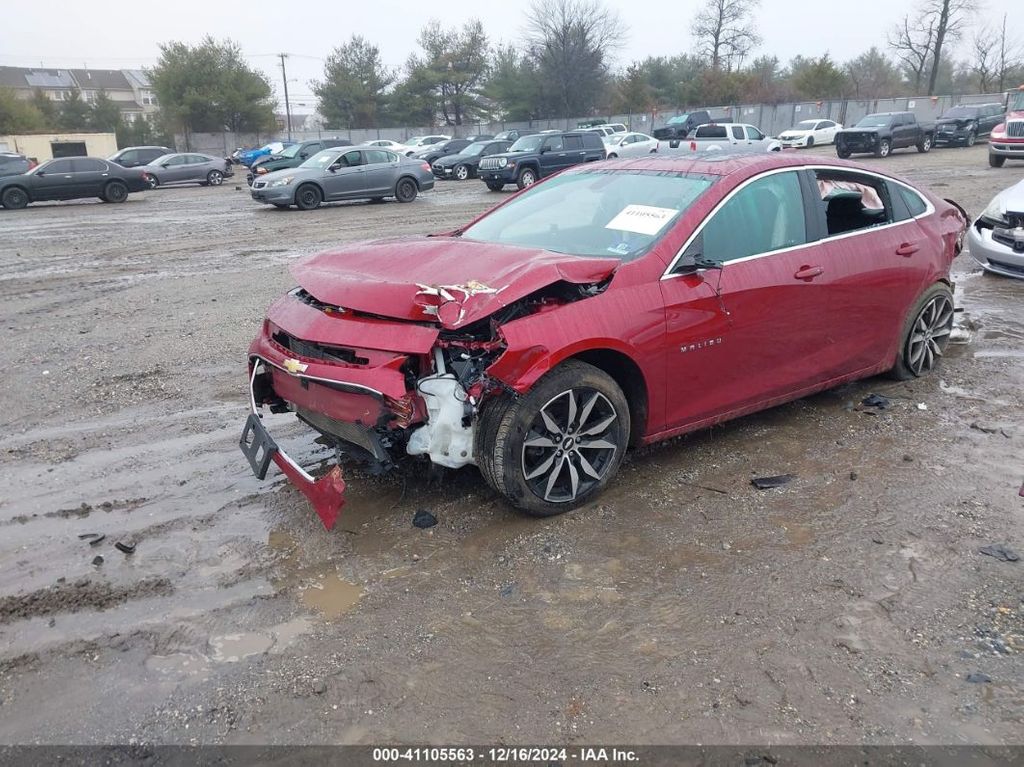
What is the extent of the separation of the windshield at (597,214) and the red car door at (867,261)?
3.60ft

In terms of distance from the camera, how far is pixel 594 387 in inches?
155

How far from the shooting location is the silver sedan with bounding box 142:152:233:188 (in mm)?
30250

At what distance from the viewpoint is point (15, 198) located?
71.2 ft

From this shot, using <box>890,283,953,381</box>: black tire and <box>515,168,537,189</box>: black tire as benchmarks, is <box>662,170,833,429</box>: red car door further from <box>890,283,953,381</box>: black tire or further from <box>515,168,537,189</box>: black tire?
<box>515,168,537,189</box>: black tire

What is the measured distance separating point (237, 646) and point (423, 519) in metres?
1.17

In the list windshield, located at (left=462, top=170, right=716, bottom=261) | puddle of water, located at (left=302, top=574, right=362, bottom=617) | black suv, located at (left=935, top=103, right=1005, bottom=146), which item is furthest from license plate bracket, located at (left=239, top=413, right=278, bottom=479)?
black suv, located at (left=935, top=103, right=1005, bottom=146)

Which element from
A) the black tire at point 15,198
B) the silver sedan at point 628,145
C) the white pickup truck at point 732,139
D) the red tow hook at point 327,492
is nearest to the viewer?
the red tow hook at point 327,492

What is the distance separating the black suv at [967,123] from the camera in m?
33.0

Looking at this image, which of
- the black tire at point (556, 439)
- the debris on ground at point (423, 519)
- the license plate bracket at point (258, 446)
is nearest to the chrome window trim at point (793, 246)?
the black tire at point (556, 439)

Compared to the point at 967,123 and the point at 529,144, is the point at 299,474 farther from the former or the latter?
the point at 967,123

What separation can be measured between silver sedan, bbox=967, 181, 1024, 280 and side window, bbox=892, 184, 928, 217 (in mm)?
3840

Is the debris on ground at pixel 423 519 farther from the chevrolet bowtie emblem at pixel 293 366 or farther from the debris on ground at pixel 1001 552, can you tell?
the debris on ground at pixel 1001 552

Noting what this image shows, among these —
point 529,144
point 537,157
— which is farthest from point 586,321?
point 529,144

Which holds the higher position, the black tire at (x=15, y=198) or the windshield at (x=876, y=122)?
the windshield at (x=876, y=122)
